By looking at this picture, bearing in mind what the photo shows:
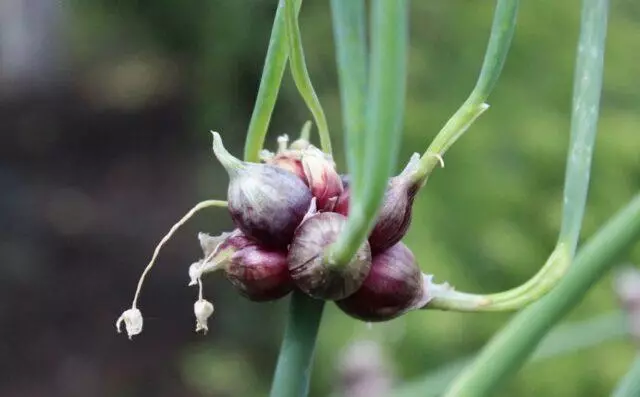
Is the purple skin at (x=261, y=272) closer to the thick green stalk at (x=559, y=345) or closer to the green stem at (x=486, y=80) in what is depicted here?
the green stem at (x=486, y=80)

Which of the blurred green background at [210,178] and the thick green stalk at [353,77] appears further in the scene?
the blurred green background at [210,178]

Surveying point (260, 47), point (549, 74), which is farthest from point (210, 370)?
point (549, 74)

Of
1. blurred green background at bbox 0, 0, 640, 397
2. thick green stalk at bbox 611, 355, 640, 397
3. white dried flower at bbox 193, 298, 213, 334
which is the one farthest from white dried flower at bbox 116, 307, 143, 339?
blurred green background at bbox 0, 0, 640, 397

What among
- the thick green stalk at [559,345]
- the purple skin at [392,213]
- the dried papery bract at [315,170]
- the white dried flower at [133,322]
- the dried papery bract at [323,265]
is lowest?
the thick green stalk at [559,345]

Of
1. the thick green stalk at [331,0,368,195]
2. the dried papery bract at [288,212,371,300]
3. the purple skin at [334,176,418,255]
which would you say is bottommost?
the dried papery bract at [288,212,371,300]

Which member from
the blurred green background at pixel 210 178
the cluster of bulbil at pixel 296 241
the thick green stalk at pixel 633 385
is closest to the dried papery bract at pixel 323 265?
the cluster of bulbil at pixel 296 241

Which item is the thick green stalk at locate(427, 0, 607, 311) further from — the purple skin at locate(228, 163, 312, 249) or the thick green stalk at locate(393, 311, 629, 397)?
the thick green stalk at locate(393, 311, 629, 397)

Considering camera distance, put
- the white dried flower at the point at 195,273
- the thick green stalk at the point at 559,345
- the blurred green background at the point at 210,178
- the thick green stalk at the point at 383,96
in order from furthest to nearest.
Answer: the blurred green background at the point at 210,178 < the thick green stalk at the point at 559,345 < the white dried flower at the point at 195,273 < the thick green stalk at the point at 383,96

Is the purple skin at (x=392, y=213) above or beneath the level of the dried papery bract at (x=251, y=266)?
above
